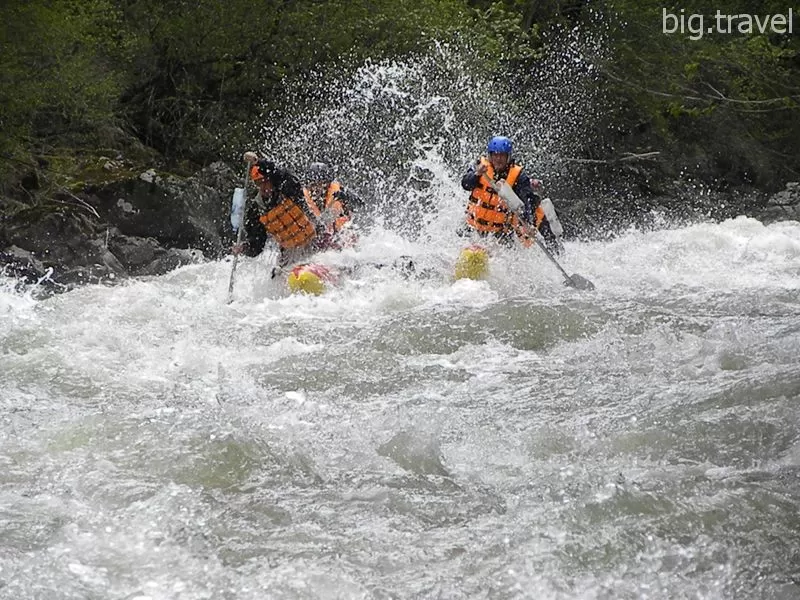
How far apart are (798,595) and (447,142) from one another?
1200 centimetres

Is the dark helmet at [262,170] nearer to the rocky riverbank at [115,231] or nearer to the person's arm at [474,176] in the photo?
the person's arm at [474,176]

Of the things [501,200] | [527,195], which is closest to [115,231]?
[501,200]

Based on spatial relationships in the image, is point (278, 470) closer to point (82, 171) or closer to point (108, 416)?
point (108, 416)

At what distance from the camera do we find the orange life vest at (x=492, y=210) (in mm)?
8477

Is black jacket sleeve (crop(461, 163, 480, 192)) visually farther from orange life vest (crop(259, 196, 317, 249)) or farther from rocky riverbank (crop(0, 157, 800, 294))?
rocky riverbank (crop(0, 157, 800, 294))

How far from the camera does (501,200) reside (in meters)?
8.41

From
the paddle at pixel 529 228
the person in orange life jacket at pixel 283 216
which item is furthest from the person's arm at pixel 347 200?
the paddle at pixel 529 228

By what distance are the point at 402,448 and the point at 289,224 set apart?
453cm

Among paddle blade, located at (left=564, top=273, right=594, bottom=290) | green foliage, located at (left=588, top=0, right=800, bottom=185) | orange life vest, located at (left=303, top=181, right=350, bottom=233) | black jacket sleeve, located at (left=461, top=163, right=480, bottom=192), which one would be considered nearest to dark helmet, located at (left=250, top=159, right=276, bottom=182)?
orange life vest, located at (left=303, top=181, right=350, bottom=233)

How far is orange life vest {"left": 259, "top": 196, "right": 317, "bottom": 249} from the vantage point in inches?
327

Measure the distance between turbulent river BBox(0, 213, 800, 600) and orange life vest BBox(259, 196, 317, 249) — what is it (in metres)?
1.20

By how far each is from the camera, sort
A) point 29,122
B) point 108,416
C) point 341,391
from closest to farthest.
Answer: point 108,416, point 341,391, point 29,122

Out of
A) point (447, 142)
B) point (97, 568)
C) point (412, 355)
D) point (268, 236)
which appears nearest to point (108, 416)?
point (97, 568)

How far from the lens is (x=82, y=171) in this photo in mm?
11016
